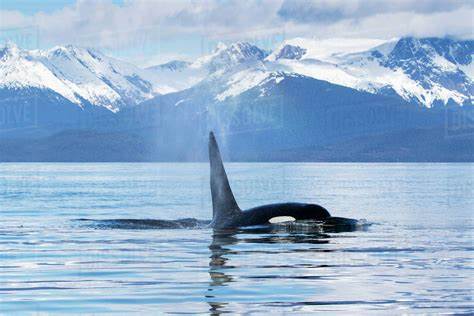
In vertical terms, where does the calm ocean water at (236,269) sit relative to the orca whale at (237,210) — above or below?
below

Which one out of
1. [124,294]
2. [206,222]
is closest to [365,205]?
[206,222]

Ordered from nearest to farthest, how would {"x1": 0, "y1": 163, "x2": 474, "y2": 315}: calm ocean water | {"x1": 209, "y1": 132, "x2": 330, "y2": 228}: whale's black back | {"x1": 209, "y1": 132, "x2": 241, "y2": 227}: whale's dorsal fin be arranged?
{"x1": 0, "y1": 163, "x2": 474, "y2": 315}: calm ocean water
{"x1": 209, "y1": 132, "x2": 330, "y2": 228}: whale's black back
{"x1": 209, "y1": 132, "x2": 241, "y2": 227}: whale's dorsal fin

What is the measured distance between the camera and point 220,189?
127 feet

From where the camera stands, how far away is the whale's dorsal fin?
3834cm

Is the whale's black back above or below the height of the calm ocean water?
above

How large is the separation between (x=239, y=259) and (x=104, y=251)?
5075 mm

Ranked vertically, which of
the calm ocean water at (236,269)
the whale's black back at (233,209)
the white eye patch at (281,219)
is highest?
the whale's black back at (233,209)

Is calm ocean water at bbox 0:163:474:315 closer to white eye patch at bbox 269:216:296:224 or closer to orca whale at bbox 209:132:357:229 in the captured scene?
white eye patch at bbox 269:216:296:224

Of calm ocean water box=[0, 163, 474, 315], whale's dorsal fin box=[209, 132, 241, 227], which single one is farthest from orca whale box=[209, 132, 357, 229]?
calm ocean water box=[0, 163, 474, 315]

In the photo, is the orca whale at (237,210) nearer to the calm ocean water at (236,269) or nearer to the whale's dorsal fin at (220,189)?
the whale's dorsal fin at (220,189)

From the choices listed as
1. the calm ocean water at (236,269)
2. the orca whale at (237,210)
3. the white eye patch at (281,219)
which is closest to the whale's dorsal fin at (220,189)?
the orca whale at (237,210)

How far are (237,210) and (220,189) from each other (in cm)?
117

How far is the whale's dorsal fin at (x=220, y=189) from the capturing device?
126 ft

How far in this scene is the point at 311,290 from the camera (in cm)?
2259
